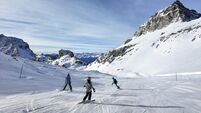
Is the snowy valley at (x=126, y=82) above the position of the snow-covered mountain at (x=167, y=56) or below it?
below

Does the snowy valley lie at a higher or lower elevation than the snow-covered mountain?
lower

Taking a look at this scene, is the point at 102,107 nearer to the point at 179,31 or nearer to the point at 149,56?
the point at 149,56

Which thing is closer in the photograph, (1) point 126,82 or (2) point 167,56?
(1) point 126,82

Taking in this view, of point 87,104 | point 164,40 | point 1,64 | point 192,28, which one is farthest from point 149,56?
point 87,104

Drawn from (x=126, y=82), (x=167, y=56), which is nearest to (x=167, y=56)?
(x=167, y=56)

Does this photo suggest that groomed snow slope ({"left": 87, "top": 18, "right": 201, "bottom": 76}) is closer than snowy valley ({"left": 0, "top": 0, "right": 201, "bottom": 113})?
No

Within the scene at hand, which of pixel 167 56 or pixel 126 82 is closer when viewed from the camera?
pixel 126 82

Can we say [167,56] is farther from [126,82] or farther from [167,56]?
[126,82]

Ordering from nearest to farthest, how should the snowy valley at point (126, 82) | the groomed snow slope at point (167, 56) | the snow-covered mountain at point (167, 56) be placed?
the snowy valley at point (126, 82)
the groomed snow slope at point (167, 56)
the snow-covered mountain at point (167, 56)

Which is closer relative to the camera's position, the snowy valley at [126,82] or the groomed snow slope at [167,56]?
the snowy valley at [126,82]

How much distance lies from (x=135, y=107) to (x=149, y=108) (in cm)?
99

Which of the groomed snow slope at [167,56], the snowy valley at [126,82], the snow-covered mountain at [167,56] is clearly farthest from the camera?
the snow-covered mountain at [167,56]

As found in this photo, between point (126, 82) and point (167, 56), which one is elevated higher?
point (167, 56)

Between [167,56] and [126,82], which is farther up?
[167,56]
